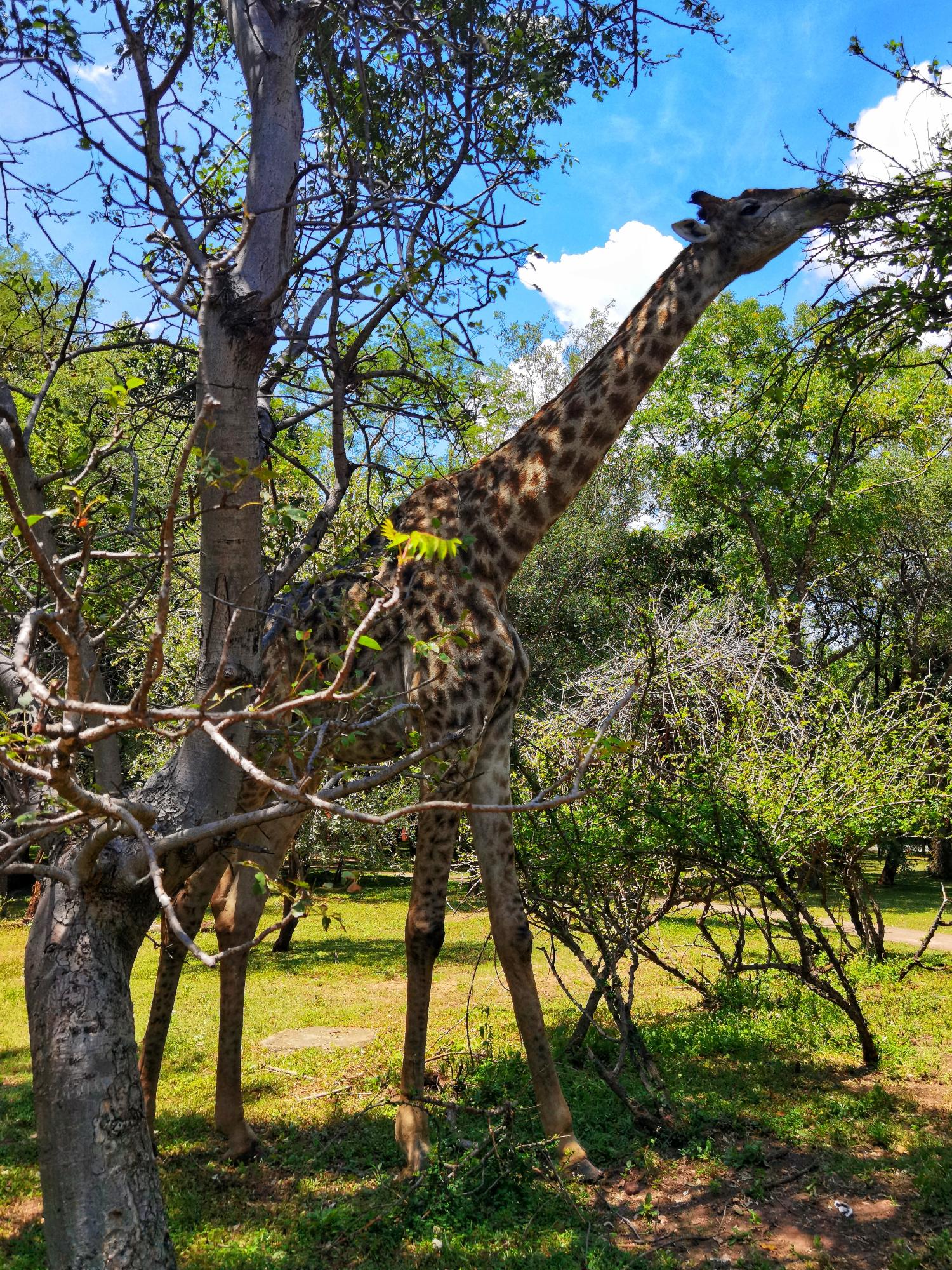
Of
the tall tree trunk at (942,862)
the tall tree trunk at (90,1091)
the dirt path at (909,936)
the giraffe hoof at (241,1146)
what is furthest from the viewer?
the tall tree trunk at (942,862)

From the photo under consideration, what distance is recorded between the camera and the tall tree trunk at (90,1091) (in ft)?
9.00

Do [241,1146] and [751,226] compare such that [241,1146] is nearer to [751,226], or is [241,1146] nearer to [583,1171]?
[583,1171]

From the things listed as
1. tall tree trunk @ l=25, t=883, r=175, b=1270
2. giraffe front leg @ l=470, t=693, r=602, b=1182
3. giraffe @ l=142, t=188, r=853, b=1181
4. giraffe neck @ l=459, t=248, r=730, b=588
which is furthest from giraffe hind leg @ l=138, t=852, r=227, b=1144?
giraffe neck @ l=459, t=248, r=730, b=588

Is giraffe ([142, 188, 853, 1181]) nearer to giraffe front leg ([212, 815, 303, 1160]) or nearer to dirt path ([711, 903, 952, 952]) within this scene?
giraffe front leg ([212, 815, 303, 1160])

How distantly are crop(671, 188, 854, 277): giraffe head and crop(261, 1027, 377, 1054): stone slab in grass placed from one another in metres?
6.58

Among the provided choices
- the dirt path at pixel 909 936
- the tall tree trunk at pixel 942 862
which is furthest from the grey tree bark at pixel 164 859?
the tall tree trunk at pixel 942 862

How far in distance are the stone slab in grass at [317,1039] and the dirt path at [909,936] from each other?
5.28m

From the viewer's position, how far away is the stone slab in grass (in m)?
7.58

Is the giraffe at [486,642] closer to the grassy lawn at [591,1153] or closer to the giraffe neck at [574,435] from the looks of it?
the giraffe neck at [574,435]

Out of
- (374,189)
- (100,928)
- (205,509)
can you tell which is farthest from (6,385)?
(100,928)

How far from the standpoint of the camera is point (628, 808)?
21.2 ft

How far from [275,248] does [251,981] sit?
9.22 meters

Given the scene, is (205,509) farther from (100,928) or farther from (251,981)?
(251,981)

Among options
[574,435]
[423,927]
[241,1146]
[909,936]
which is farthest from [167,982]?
[909,936]
